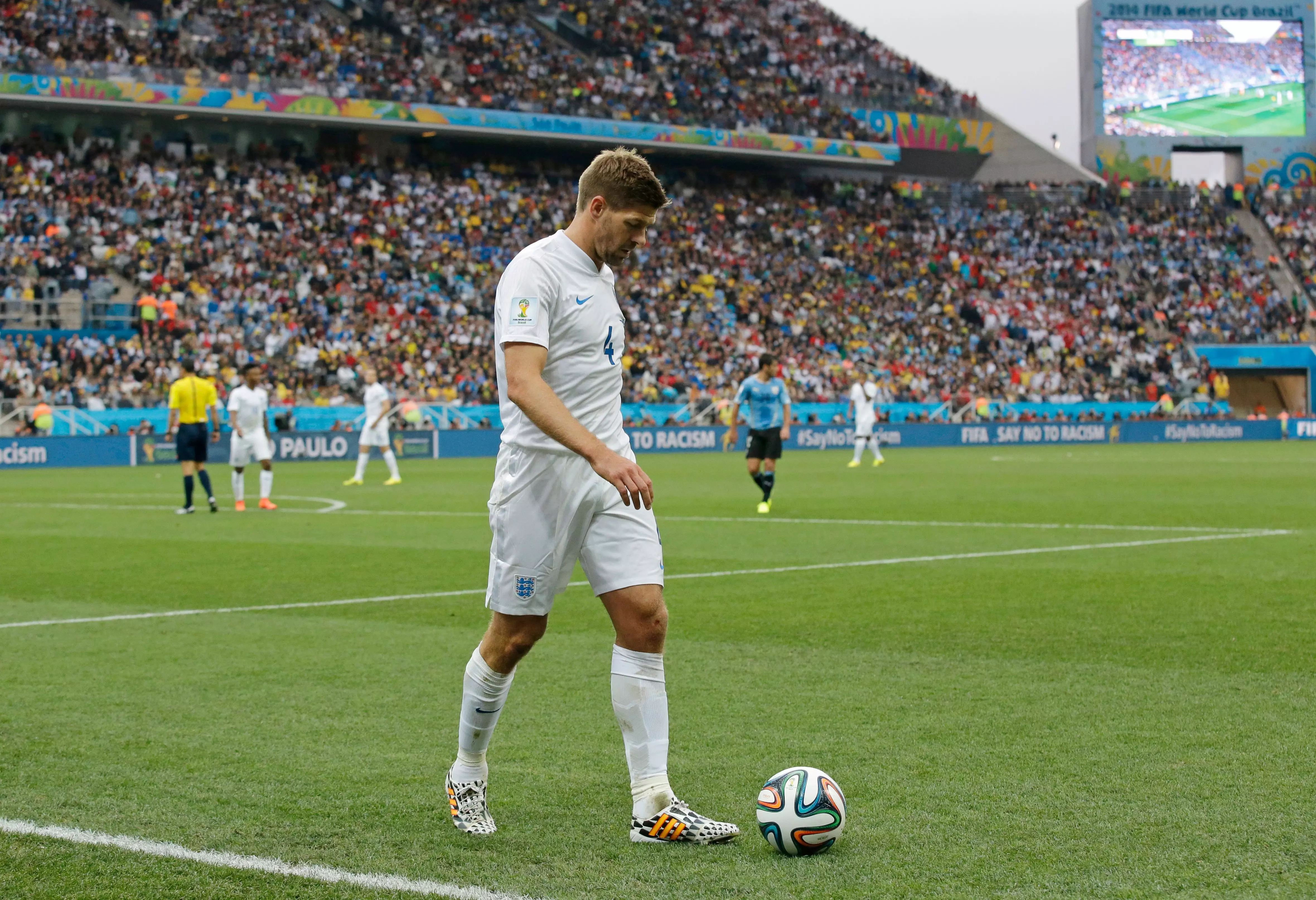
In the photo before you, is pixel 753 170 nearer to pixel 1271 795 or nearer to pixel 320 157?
pixel 320 157

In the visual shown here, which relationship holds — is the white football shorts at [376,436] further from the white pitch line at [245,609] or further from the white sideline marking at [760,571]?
the white pitch line at [245,609]

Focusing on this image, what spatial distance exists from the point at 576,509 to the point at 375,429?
2169 cm

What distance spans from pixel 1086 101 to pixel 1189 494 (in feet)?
155

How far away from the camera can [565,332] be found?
15.5 feet

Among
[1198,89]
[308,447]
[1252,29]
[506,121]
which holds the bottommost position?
[308,447]

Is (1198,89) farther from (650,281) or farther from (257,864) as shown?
(257,864)

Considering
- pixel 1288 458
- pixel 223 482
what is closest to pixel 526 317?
pixel 223 482

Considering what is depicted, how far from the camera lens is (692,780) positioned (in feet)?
17.3

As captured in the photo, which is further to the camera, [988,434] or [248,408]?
[988,434]

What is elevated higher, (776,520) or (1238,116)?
(1238,116)

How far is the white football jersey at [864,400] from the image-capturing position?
1208 inches

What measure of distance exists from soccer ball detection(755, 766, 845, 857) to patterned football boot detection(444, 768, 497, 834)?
0.89 metres

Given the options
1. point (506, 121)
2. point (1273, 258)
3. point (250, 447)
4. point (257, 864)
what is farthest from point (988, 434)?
point (257, 864)

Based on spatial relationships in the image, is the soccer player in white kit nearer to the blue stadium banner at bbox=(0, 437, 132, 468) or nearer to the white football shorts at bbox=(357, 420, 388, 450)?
the white football shorts at bbox=(357, 420, 388, 450)
